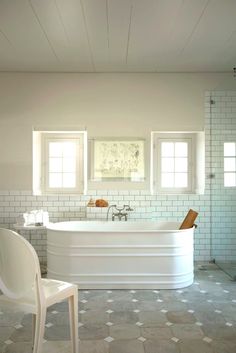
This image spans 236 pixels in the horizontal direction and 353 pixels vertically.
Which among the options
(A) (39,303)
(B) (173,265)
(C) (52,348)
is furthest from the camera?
(B) (173,265)

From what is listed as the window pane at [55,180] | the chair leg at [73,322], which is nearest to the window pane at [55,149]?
the window pane at [55,180]

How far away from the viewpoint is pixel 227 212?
17.9 feet

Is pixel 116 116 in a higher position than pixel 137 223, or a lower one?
higher

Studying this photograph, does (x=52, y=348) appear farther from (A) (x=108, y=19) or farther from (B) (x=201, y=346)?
(A) (x=108, y=19)

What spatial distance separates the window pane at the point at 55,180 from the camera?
5.84 meters

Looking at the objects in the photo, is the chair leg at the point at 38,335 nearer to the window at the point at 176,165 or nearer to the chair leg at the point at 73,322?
the chair leg at the point at 73,322

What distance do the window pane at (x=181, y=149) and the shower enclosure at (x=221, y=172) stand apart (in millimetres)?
381

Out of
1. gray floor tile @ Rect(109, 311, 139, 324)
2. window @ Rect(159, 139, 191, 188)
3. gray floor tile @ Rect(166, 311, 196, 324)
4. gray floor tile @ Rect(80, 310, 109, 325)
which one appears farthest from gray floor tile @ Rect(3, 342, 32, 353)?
window @ Rect(159, 139, 191, 188)

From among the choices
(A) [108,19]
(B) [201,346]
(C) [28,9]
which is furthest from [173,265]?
(C) [28,9]

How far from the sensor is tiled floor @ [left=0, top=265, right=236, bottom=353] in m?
2.88

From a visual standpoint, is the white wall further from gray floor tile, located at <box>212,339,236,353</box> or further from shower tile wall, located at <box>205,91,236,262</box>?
gray floor tile, located at <box>212,339,236,353</box>

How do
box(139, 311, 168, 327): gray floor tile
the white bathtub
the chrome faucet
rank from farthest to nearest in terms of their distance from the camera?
1. the chrome faucet
2. the white bathtub
3. box(139, 311, 168, 327): gray floor tile

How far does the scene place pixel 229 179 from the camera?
542 centimetres

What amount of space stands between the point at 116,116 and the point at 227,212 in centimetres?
227
